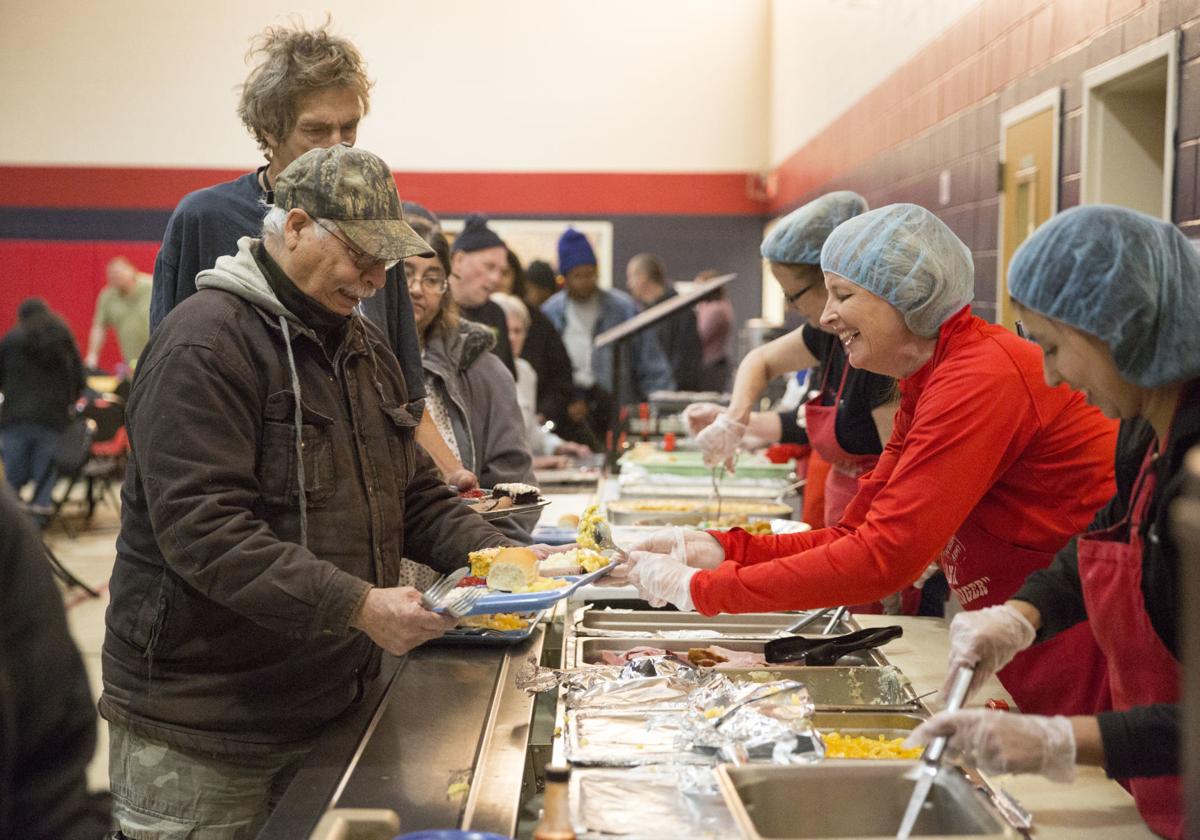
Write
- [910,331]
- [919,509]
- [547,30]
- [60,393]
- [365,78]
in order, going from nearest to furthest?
[919,509] < [910,331] < [365,78] < [60,393] < [547,30]

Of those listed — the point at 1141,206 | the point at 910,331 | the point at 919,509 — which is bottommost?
the point at 919,509

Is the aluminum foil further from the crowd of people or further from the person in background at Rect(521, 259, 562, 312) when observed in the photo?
the person in background at Rect(521, 259, 562, 312)

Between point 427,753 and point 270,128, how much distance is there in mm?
1265

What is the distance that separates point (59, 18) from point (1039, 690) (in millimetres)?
12273

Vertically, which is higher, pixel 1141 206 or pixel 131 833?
pixel 1141 206

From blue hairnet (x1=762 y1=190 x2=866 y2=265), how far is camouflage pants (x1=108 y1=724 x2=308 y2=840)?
1.66 m

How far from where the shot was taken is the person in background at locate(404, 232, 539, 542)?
3.17 meters

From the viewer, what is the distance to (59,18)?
11.7 meters

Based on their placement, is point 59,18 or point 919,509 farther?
point 59,18

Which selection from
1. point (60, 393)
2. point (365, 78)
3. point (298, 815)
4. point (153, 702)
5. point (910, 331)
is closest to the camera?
point (298, 815)

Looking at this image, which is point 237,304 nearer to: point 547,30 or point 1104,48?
point 1104,48

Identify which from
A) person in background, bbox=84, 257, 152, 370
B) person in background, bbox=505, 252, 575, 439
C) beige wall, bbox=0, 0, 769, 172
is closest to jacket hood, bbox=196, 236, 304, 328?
person in background, bbox=505, 252, 575, 439

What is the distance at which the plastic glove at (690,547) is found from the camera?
2307 mm

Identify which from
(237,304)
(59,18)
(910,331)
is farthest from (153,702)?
(59,18)
